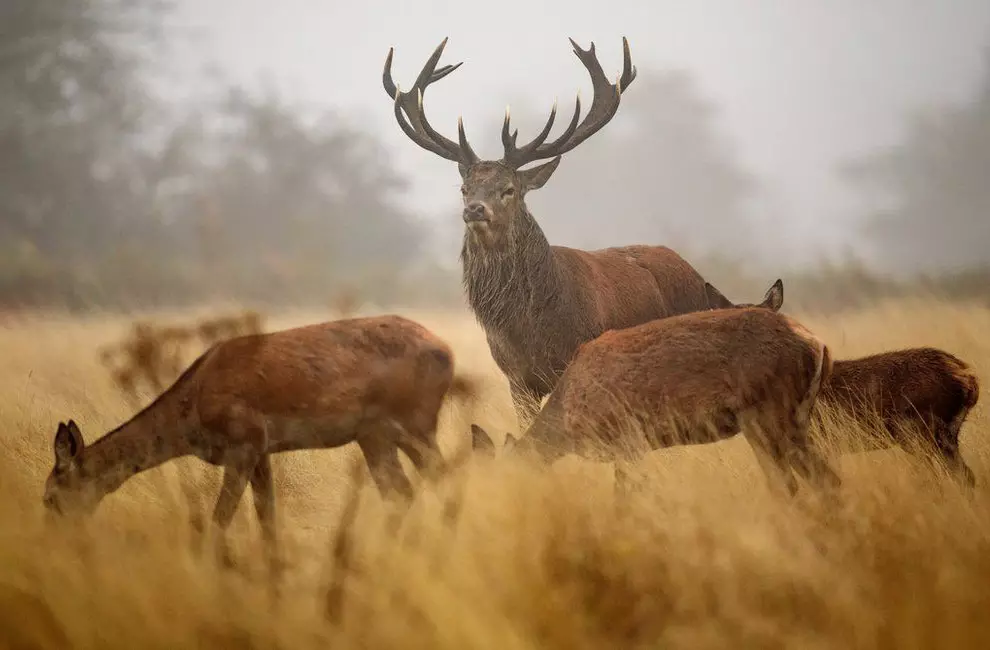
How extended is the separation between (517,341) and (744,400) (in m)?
1.91

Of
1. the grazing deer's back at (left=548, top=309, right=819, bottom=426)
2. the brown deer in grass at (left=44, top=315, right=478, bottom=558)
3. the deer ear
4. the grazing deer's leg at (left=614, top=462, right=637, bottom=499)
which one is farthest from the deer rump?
the deer ear

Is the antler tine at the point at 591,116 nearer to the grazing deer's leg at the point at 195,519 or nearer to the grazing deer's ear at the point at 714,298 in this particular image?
the grazing deer's ear at the point at 714,298

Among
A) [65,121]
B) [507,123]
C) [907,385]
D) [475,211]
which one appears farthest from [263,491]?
[65,121]

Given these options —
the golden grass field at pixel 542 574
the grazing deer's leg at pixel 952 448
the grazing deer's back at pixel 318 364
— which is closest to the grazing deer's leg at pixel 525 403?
the grazing deer's back at pixel 318 364

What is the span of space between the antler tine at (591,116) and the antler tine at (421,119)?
0.33 meters

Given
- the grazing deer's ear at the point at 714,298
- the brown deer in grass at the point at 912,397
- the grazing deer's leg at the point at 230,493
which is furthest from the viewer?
the grazing deer's ear at the point at 714,298

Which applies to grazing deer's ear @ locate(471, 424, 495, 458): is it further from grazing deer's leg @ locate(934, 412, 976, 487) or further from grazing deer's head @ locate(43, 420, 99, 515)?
grazing deer's leg @ locate(934, 412, 976, 487)

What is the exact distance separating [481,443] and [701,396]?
0.92m

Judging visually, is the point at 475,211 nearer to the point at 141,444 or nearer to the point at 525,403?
the point at 525,403

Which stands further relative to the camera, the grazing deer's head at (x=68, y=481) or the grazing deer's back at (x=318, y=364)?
the grazing deer's back at (x=318, y=364)

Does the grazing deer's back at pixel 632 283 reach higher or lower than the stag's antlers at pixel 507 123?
lower

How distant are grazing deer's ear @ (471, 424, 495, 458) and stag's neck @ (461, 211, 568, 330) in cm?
188

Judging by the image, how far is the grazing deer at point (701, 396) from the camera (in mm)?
4191

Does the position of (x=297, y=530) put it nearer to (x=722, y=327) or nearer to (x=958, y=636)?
(x=722, y=327)
